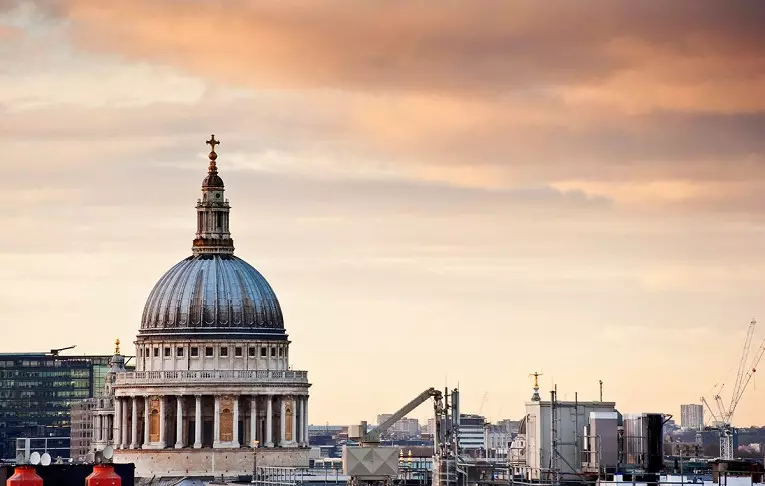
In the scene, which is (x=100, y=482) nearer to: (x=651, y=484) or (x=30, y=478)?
(x=30, y=478)

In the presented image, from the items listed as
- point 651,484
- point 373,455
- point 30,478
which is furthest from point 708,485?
point 30,478

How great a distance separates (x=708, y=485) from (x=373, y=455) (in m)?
20.6

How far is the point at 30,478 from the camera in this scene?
173625mm

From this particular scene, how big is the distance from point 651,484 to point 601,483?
4.25m

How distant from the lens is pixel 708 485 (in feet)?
639

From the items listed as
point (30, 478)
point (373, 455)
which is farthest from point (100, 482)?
point (373, 455)

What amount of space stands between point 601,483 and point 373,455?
560 inches

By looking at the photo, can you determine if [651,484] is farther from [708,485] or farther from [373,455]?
[373,455]

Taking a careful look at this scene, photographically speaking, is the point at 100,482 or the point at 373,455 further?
the point at 373,455

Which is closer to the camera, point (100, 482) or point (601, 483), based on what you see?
point (100, 482)

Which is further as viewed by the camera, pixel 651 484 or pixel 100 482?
pixel 651 484

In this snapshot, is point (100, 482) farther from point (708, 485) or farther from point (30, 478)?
point (708, 485)

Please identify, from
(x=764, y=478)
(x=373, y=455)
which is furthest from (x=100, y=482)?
(x=764, y=478)

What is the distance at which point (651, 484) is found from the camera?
193 meters
